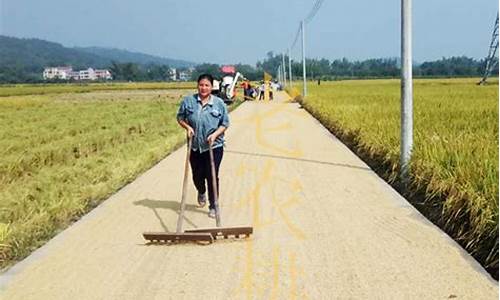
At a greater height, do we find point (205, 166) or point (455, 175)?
point (205, 166)

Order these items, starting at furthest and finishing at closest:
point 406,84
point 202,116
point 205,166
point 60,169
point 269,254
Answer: point 60,169, point 406,84, point 205,166, point 202,116, point 269,254

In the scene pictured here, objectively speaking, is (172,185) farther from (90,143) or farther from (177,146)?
(90,143)

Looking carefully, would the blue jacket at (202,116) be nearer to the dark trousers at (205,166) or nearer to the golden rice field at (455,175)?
the dark trousers at (205,166)

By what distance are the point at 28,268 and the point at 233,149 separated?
868 centimetres

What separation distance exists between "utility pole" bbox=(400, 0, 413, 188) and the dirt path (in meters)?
0.49

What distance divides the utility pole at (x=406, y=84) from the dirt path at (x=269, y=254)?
0.49 m

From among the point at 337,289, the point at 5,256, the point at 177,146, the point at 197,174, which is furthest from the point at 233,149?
the point at 337,289

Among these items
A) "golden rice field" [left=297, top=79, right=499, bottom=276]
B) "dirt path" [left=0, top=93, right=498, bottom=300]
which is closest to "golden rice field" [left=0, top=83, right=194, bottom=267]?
"dirt path" [left=0, top=93, right=498, bottom=300]

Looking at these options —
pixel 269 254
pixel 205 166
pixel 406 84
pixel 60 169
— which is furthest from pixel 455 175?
pixel 60 169

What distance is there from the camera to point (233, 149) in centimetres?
1348

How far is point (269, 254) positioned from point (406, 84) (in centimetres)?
399

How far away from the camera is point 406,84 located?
8.02 metres

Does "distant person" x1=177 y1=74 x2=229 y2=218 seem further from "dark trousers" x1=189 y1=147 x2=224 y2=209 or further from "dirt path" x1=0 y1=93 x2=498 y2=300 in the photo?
"dirt path" x1=0 y1=93 x2=498 y2=300

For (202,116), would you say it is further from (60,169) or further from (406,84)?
(60,169)
